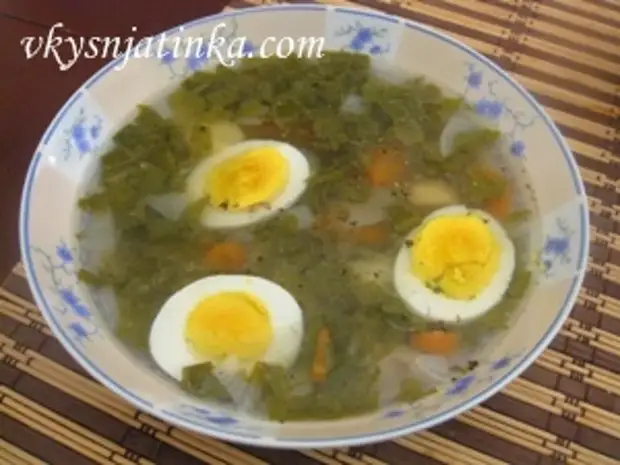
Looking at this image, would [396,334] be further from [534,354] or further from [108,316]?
[108,316]

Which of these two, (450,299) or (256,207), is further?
(256,207)

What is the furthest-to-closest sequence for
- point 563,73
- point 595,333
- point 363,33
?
point 563,73
point 363,33
point 595,333

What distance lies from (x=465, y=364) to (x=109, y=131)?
665 millimetres

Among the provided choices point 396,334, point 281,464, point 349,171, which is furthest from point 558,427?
point 349,171

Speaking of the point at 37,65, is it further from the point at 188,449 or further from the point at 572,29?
the point at 572,29

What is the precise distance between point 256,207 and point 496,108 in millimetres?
414

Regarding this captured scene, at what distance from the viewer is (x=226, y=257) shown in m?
1.16

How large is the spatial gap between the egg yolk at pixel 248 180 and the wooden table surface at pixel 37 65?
12.8 inches

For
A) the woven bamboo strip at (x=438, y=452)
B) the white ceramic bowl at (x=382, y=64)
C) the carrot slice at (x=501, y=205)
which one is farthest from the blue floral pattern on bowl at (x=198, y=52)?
the woven bamboo strip at (x=438, y=452)

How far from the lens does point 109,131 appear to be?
126 centimetres

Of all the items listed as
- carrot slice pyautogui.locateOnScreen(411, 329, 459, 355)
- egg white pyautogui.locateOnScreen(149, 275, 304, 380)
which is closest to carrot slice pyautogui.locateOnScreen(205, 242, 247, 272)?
egg white pyautogui.locateOnScreen(149, 275, 304, 380)

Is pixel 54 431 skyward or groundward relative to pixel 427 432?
groundward

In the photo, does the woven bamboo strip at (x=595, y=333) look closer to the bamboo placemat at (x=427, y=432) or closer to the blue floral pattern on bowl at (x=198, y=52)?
the bamboo placemat at (x=427, y=432)

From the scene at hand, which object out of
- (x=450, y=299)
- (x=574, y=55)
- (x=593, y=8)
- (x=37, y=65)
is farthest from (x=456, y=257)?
(x=37, y=65)
